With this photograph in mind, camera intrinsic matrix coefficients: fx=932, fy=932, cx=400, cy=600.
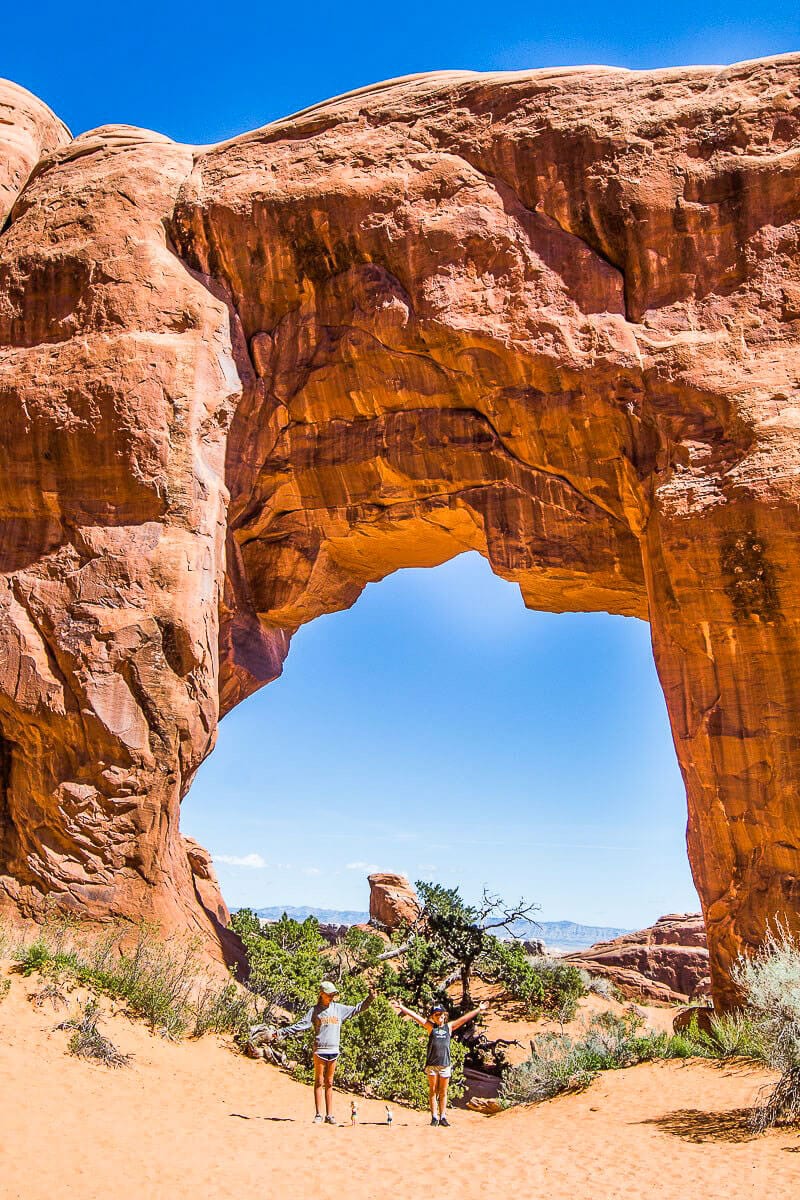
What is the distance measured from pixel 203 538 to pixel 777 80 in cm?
Answer: 1115

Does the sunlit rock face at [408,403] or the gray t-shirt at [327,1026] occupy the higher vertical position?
the sunlit rock face at [408,403]

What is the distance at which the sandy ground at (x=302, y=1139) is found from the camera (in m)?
7.05

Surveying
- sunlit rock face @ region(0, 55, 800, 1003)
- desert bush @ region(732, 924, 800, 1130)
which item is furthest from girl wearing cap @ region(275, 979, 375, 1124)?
sunlit rock face @ region(0, 55, 800, 1003)

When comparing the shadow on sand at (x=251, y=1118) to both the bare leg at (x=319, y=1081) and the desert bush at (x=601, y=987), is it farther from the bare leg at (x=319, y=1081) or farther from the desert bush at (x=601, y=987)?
the desert bush at (x=601, y=987)

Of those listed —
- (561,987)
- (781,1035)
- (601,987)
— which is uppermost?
(781,1035)

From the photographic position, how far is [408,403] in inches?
627

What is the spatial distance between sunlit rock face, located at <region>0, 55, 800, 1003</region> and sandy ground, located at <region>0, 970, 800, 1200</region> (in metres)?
2.58

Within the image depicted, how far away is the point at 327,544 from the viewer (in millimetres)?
18656

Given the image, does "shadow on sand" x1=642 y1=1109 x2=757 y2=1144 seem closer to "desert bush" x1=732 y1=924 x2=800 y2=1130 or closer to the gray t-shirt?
"desert bush" x1=732 y1=924 x2=800 y2=1130

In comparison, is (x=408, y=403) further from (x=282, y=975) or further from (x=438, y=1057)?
(x=438, y=1057)

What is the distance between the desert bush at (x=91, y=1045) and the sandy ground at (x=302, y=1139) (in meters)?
0.12

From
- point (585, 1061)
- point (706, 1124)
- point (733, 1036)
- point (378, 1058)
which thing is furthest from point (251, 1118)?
point (733, 1036)

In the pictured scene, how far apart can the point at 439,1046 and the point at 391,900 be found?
20502mm

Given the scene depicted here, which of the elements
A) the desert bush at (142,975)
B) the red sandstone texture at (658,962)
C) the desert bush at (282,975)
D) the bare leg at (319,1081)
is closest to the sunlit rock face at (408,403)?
the desert bush at (142,975)
